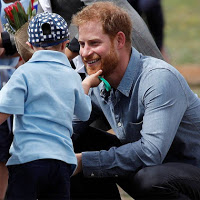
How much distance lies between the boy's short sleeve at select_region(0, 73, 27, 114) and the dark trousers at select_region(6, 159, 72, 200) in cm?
28

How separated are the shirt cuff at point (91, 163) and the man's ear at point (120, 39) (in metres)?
0.61

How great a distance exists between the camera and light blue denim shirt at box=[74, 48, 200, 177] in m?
3.71

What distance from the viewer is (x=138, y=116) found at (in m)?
3.89

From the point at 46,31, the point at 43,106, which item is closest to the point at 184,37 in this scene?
the point at 46,31

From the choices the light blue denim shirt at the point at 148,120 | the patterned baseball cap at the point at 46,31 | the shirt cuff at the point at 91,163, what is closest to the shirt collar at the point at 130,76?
the light blue denim shirt at the point at 148,120

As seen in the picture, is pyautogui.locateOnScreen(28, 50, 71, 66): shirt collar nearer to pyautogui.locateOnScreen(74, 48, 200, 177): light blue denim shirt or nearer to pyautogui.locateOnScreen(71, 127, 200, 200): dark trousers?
pyautogui.locateOnScreen(74, 48, 200, 177): light blue denim shirt

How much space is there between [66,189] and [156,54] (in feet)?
4.14

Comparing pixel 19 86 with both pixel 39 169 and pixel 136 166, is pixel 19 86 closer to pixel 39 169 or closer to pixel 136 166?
pixel 39 169

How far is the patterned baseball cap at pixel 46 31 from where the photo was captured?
3498 mm

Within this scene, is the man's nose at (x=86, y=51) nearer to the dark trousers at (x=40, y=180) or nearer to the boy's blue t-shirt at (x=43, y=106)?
the boy's blue t-shirt at (x=43, y=106)

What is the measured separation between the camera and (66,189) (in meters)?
3.54

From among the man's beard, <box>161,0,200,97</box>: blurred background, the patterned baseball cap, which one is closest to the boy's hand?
the man's beard

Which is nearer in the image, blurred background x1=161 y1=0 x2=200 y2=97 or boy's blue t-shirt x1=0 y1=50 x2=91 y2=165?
boy's blue t-shirt x1=0 y1=50 x2=91 y2=165

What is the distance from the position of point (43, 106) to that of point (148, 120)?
2.00 feet
